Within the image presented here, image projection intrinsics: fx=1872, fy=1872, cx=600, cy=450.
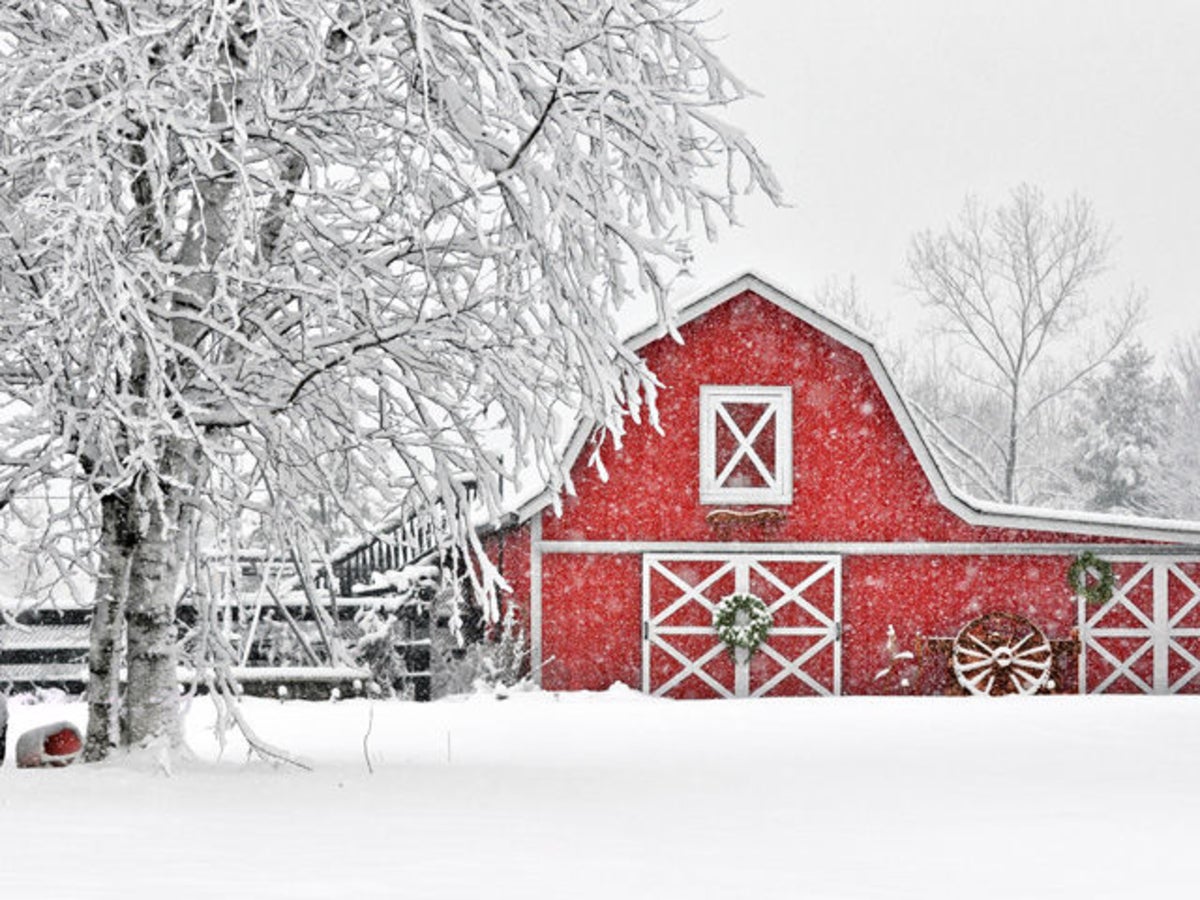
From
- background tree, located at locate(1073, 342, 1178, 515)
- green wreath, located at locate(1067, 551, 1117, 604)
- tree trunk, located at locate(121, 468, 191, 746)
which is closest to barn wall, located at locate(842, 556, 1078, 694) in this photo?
green wreath, located at locate(1067, 551, 1117, 604)

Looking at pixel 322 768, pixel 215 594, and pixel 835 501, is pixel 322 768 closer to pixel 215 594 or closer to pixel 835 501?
pixel 215 594

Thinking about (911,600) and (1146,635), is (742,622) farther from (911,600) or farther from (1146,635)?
(1146,635)

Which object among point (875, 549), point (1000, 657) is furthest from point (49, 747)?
point (1000, 657)

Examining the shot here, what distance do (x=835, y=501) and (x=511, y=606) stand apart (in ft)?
13.8

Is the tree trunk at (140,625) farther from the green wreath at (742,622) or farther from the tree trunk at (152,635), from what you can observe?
the green wreath at (742,622)

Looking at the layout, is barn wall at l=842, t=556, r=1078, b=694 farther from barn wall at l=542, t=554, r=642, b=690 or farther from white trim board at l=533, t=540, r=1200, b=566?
barn wall at l=542, t=554, r=642, b=690

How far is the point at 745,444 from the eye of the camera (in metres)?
23.0

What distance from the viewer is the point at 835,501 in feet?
75.8

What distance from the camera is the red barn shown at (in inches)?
901

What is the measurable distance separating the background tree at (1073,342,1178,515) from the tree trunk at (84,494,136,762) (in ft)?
134

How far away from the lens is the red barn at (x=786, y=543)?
75.0ft

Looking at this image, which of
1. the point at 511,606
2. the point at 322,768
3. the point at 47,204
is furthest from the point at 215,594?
the point at 511,606

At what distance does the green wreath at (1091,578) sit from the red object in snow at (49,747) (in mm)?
14395

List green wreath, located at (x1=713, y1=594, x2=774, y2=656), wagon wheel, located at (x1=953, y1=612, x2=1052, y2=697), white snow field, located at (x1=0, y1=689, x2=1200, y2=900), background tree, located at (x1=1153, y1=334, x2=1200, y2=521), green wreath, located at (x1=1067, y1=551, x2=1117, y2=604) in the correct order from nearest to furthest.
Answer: white snow field, located at (x1=0, y1=689, x2=1200, y2=900) < green wreath, located at (x1=713, y1=594, x2=774, y2=656) < wagon wheel, located at (x1=953, y1=612, x2=1052, y2=697) < green wreath, located at (x1=1067, y1=551, x2=1117, y2=604) < background tree, located at (x1=1153, y1=334, x2=1200, y2=521)
